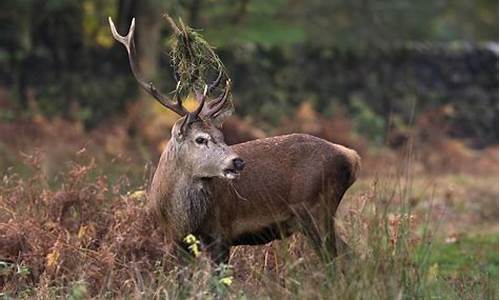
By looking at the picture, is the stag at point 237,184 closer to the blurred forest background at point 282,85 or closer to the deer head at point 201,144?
the deer head at point 201,144

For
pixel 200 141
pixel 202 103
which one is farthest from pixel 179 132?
pixel 202 103

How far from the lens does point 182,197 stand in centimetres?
970

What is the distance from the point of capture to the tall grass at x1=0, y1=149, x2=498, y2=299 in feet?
27.2

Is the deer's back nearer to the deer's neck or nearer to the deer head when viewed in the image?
the deer's neck

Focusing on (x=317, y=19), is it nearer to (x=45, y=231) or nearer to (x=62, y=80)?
(x=62, y=80)

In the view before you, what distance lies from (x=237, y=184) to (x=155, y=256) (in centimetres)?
104

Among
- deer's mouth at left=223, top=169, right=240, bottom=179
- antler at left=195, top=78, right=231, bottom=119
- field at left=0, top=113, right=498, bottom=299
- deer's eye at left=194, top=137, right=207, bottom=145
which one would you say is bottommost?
field at left=0, top=113, right=498, bottom=299

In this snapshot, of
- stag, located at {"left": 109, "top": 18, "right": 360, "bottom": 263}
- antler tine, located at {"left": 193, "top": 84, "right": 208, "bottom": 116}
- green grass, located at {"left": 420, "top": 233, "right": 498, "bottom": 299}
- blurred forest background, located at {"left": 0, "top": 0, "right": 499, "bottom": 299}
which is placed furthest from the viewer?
blurred forest background, located at {"left": 0, "top": 0, "right": 499, "bottom": 299}

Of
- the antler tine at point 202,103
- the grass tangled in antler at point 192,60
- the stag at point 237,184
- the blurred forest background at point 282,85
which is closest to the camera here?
the antler tine at point 202,103

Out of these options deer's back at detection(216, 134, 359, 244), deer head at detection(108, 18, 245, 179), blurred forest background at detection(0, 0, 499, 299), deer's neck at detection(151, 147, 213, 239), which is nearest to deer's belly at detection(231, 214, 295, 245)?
deer's back at detection(216, 134, 359, 244)

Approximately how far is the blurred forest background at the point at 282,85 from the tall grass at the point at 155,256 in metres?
3.28

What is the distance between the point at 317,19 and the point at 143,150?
24.3 ft

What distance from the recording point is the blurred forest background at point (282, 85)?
2006 centimetres

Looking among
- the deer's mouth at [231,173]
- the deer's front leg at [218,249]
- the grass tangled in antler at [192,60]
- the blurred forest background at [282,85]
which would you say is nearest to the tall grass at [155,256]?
the deer's front leg at [218,249]
